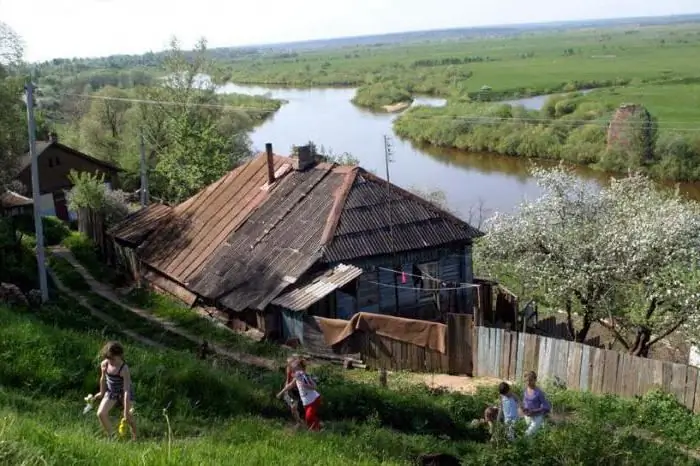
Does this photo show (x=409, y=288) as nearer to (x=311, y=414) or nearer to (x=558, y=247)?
(x=558, y=247)

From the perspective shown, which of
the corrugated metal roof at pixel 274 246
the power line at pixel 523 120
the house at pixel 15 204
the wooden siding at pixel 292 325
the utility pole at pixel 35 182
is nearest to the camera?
the wooden siding at pixel 292 325

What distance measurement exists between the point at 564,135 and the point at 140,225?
43.9 meters

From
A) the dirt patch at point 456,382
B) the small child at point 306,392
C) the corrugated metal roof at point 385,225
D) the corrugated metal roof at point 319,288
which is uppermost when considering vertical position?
the small child at point 306,392

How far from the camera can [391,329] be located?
15211 mm

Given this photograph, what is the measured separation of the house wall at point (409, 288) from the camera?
1728 centimetres

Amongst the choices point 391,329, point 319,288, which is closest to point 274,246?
point 319,288

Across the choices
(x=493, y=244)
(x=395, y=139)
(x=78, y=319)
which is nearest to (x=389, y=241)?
(x=493, y=244)

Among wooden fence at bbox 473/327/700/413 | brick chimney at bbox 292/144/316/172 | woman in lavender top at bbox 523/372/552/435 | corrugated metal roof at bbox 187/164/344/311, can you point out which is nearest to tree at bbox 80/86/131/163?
brick chimney at bbox 292/144/316/172

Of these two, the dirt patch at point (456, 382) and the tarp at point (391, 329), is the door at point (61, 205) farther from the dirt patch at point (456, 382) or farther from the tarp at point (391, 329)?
the dirt patch at point (456, 382)

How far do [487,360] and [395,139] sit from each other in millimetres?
57280

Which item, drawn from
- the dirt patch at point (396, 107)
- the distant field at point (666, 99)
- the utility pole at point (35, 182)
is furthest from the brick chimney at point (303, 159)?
the dirt patch at point (396, 107)

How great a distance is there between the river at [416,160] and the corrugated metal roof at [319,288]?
50.4 feet

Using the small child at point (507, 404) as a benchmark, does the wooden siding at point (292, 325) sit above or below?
below

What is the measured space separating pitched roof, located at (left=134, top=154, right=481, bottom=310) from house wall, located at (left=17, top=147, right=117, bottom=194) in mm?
15053
